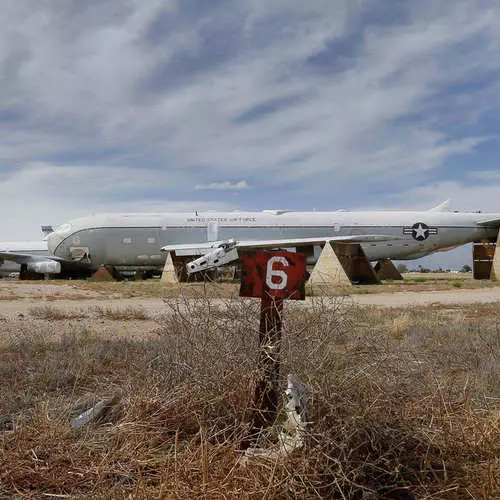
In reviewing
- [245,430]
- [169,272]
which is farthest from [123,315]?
[169,272]

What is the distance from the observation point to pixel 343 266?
90.5 feet

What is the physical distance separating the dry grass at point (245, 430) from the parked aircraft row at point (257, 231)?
27.2 meters

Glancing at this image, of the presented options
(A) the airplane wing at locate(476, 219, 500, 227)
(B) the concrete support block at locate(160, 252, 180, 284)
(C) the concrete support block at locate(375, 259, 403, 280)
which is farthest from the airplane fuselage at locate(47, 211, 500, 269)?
(B) the concrete support block at locate(160, 252, 180, 284)

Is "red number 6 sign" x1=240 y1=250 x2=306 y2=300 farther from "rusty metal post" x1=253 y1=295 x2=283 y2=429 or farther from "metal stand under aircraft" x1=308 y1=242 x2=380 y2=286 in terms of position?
"metal stand under aircraft" x1=308 y1=242 x2=380 y2=286

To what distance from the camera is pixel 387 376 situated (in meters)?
3.33

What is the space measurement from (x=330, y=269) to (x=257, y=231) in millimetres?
6755

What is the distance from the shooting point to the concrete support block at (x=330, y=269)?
85.7ft

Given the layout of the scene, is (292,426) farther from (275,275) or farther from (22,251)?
(22,251)

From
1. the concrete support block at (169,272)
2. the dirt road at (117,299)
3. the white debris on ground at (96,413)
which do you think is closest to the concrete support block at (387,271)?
the concrete support block at (169,272)

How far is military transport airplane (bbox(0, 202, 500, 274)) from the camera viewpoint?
3170 cm

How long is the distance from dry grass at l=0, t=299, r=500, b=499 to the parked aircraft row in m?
27.2

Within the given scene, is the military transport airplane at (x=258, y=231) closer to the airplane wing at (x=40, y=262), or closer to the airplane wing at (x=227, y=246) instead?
the airplane wing at (x=227, y=246)

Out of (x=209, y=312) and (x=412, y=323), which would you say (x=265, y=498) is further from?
(x=412, y=323)

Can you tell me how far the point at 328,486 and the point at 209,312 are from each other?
5.35 feet
